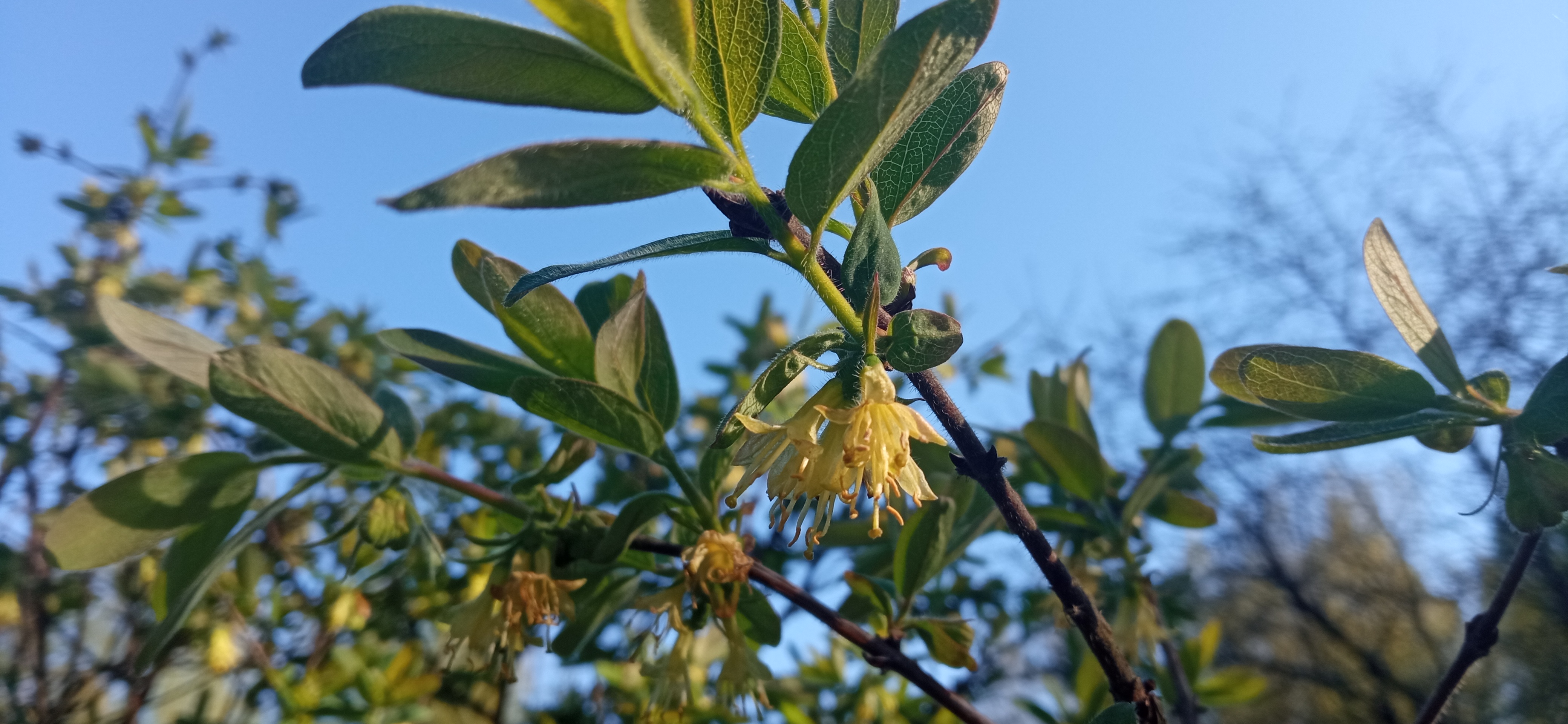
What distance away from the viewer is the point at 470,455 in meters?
2.64

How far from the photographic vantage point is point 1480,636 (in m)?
0.84

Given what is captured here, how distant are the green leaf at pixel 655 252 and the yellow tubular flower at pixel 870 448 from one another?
0.46ft

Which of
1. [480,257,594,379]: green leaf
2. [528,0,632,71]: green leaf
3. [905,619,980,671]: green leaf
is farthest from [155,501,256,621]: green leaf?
[905,619,980,671]: green leaf

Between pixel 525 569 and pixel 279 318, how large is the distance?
8.00 ft

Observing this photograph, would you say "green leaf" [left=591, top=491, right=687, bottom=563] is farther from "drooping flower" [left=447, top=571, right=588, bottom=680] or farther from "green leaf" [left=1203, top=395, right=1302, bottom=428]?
"green leaf" [left=1203, top=395, right=1302, bottom=428]

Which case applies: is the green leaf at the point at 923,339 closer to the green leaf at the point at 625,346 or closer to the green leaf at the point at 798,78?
the green leaf at the point at 798,78

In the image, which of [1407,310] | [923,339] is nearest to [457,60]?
[923,339]

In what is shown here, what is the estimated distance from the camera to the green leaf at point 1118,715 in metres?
0.63

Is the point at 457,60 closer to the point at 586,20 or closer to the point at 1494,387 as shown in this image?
the point at 586,20

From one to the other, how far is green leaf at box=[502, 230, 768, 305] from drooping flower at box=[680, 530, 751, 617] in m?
0.36

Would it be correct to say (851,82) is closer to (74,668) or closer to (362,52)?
(362,52)

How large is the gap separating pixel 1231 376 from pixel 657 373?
0.63 m

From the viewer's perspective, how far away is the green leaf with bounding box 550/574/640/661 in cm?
102

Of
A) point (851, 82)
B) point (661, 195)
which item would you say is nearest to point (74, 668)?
point (661, 195)
